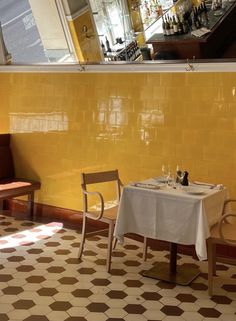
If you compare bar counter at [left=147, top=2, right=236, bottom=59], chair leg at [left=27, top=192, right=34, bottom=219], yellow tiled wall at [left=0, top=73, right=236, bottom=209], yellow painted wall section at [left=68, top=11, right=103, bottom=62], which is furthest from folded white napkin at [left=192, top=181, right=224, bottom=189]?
chair leg at [left=27, top=192, right=34, bottom=219]

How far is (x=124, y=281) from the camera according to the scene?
16.6ft

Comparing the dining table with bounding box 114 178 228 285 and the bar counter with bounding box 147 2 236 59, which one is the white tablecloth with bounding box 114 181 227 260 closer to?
the dining table with bounding box 114 178 228 285

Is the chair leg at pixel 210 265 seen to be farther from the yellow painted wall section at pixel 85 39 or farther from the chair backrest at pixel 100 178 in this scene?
the yellow painted wall section at pixel 85 39

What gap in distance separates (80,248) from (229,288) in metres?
1.66

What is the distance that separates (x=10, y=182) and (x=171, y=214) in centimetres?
303

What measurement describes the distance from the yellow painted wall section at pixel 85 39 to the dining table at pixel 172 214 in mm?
2268

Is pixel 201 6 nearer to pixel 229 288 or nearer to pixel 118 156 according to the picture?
pixel 118 156

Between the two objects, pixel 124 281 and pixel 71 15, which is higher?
pixel 71 15

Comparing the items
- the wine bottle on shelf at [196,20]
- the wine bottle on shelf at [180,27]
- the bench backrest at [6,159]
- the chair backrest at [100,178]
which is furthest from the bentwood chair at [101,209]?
the wine bottle on shelf at [196,20]

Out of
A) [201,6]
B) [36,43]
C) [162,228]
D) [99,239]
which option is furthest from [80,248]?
[201,6]

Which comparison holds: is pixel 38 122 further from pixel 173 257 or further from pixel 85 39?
pixel 173 257

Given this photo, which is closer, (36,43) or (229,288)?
(229,288)

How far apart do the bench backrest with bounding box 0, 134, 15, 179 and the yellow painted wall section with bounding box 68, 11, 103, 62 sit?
1.66 m

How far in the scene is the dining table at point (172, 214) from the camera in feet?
15.4
